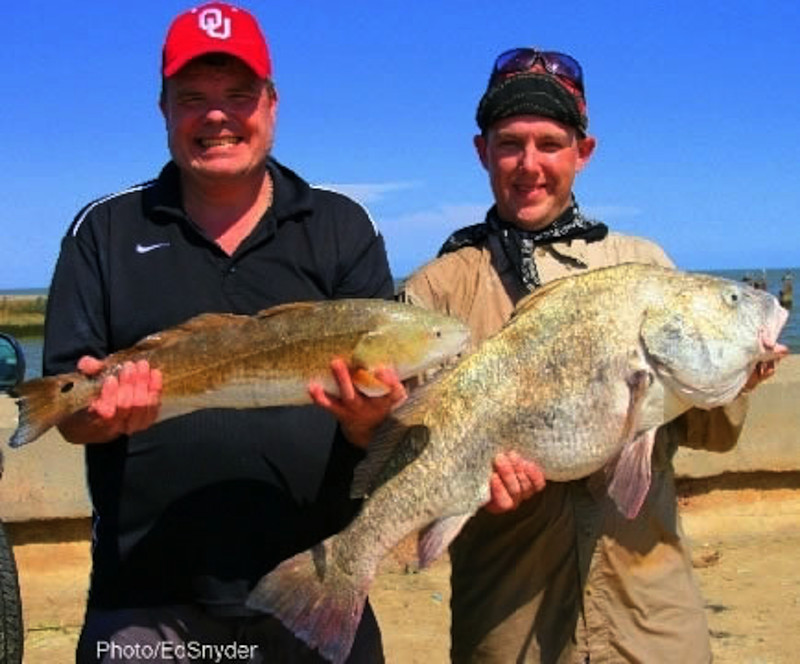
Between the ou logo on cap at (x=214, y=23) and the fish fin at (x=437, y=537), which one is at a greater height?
the ou logo on cap at (x=214, y=23)

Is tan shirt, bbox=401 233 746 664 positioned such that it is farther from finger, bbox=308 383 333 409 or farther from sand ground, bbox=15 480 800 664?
sand ground, bbox=15 480 800 664

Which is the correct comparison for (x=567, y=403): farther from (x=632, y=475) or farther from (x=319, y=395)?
(x=319, y=395)

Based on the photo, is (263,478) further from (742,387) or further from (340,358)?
(742,387)

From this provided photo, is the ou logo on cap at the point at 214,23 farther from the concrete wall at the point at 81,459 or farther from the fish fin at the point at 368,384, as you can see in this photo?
the concrete wall at the point at 81,459

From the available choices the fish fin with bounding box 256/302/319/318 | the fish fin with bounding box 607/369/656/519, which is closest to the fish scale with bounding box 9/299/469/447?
the fish fin with bounding box 256/302/319/318

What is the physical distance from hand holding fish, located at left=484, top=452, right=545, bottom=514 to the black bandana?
29.6 inches

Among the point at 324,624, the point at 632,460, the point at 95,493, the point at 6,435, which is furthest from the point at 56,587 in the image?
the point at 632,460

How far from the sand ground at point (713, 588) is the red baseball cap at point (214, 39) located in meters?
3.99

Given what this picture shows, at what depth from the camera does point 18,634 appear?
13.6 ft

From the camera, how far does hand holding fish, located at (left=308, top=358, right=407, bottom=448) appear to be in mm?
3518

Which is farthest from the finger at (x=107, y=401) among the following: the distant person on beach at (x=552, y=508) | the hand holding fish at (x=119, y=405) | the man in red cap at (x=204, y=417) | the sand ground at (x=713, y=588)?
the sand ground at (x=713, y=588)

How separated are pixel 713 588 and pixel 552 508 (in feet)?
13.2

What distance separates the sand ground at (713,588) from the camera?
643 cm

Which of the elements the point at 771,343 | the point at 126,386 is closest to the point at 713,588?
the point at 771,343
